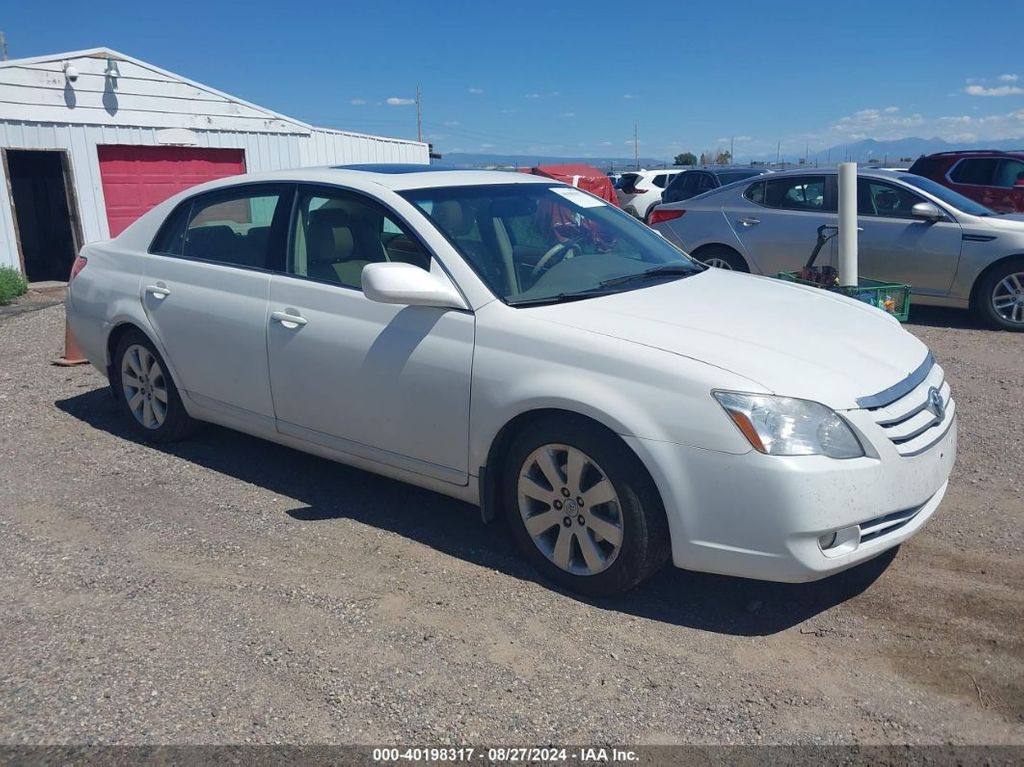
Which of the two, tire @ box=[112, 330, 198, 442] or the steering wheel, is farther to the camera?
tire @ box=[112, 330, 198, 442]

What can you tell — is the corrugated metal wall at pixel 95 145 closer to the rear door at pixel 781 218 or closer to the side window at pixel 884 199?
the rear door at pixel 781 218

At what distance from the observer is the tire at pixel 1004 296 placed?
8.80m

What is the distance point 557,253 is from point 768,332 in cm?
115

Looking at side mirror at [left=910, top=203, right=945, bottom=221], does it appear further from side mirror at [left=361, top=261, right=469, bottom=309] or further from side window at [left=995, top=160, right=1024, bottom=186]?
side mirror at [left=361, top=261, right=469, bottom=309]

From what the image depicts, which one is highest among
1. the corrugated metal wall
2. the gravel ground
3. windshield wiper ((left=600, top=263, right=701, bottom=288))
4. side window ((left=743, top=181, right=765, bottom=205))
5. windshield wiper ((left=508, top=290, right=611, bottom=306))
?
the corrugated metal wall

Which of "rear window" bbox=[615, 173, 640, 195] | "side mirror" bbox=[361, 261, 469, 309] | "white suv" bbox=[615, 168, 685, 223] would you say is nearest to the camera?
"side mirror" bbox=[361, 261, 469, 309]

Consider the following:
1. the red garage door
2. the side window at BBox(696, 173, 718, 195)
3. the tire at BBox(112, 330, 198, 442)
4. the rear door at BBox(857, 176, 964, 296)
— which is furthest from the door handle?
the side window at BBox(696, 173, 718, 195)

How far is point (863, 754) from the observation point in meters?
2.77

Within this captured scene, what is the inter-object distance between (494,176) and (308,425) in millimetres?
1665

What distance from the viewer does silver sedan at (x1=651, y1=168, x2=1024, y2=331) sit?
885 centimetres

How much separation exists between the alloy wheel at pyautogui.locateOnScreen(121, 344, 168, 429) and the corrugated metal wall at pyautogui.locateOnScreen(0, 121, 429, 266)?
362 inches

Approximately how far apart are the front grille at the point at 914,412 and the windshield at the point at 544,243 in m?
1.28

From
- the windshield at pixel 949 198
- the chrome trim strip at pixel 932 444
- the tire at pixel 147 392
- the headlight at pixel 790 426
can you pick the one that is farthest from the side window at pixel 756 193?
the headlight at pixel 790 426

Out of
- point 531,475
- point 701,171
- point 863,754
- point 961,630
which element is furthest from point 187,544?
point 701,171
